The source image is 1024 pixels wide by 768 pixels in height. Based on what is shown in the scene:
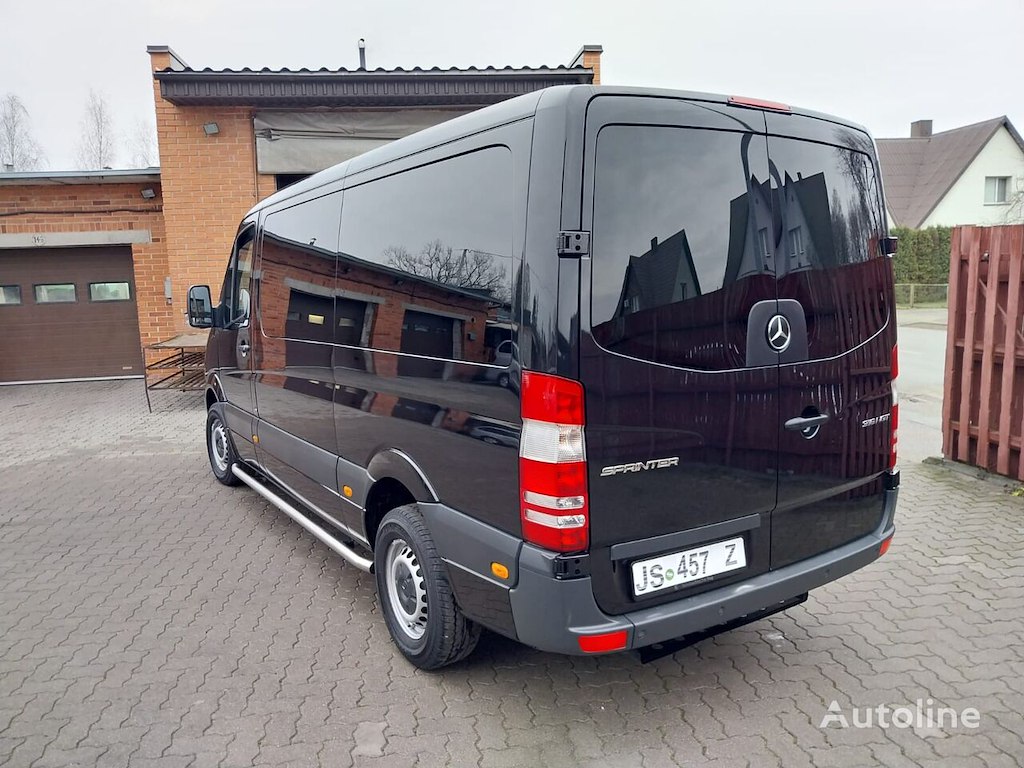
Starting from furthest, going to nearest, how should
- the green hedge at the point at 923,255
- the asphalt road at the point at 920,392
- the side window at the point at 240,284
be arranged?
1. the green hedge at the point at 923,255
2. the asphalt road at the point at 920,392
3. the side window at the point at 240,284

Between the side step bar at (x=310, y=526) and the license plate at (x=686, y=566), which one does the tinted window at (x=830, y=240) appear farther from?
the side step bar at (x=310, y=526)

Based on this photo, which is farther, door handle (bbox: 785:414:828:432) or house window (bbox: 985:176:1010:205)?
house window (bbox: 985:176:1010:205)

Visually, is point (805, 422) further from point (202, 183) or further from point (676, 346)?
point (202, 183)

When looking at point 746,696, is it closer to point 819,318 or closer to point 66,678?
point 819,318

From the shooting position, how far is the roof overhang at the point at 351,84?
9.26m

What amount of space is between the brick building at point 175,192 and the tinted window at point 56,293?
2cm

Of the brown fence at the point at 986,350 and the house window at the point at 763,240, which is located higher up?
the house window at the point at 763,240

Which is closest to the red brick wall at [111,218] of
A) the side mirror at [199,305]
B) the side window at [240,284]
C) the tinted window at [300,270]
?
the side mirror at [199,305]

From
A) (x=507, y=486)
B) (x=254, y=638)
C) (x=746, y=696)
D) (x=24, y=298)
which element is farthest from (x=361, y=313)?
(x=24, y=298)

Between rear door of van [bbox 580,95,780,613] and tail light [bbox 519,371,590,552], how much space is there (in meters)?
0.05

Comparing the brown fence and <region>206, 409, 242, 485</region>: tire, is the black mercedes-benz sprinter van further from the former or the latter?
<region>206, 409, 242, 485</region>: tire


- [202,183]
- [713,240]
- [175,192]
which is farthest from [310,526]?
[175,192]

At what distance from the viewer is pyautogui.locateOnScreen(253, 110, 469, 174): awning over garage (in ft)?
32.6

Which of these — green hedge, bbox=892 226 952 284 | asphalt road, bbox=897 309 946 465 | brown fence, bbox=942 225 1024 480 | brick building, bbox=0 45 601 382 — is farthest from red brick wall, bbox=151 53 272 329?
green hedge, bbox=892 226 952 284
